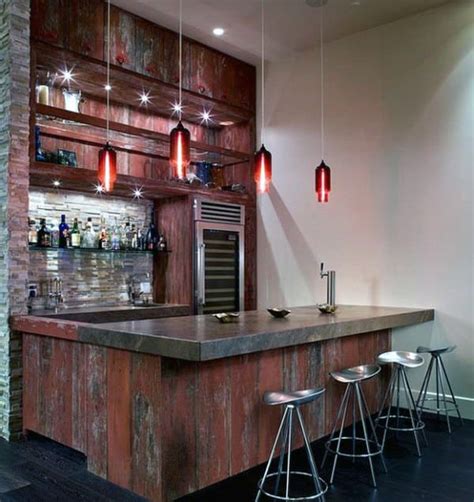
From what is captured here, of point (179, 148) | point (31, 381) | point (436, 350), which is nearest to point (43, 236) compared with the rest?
point (31, 381)

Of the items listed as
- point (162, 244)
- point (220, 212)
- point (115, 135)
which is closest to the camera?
point (115, 135)

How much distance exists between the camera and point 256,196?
6.05 meters

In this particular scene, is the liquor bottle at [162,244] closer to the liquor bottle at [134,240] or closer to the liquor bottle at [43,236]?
the liquor bottle at [134,240]

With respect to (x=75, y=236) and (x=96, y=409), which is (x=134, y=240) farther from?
(x=96, y=409)

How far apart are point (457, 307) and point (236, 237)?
243 centimetres

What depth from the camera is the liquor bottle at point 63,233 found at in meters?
4.79

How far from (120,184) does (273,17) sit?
214 cm

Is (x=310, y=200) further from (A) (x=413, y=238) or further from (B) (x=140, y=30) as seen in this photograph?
(B) (x=140, y=30)

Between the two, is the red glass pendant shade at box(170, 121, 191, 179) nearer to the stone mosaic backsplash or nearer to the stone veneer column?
the stone veneer column

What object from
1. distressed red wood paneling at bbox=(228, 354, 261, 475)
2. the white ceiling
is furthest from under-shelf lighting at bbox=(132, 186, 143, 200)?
distressed red wood paneling at bbox=(228, 354, 261, 475)

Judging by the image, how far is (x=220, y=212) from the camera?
18.4ft

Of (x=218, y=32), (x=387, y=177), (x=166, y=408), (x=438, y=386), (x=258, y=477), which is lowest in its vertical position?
(x=258, y=477)

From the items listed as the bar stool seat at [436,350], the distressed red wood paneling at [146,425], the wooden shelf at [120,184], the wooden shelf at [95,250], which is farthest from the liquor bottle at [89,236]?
the bar stool seat at [436,350]

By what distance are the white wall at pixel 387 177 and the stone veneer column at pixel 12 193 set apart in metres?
2.82
